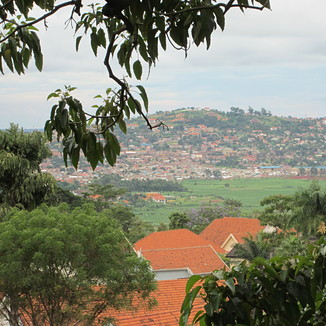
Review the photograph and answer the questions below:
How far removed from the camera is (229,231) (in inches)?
1387

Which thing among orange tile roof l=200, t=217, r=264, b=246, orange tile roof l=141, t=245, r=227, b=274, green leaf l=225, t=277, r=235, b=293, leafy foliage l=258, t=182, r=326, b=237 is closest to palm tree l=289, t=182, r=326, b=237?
leafy foliage l=258, t=182, r=326, b=237

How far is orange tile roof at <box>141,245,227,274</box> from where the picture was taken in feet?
63.6

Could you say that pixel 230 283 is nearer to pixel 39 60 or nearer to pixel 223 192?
pixel 39 60

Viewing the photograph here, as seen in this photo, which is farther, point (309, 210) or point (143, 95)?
point (309, 210)

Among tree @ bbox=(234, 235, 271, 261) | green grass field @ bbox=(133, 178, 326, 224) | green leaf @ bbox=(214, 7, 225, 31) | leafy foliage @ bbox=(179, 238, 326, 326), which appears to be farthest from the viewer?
green grass field @ bbox=(133, 178, 326, 224)

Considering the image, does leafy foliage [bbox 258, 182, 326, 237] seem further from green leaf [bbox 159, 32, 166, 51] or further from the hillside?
the hillside

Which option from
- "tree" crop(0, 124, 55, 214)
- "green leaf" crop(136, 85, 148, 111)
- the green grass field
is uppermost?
"green leaf" crop(136, 85, 148, 111)

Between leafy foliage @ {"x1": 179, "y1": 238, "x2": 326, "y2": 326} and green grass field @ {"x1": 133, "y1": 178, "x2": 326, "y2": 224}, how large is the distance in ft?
179

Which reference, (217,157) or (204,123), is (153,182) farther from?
(204,123)

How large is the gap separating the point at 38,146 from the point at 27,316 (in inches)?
219

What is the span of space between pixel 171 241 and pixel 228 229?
9.00 metres

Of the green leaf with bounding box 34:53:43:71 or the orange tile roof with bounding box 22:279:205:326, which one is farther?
the orange tile roof with bounding box 22:279:205:326

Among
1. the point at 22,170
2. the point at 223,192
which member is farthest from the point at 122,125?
the point at 223,192

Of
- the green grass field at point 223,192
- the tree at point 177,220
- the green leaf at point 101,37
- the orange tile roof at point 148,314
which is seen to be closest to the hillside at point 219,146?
the green grass field at point 223,192
